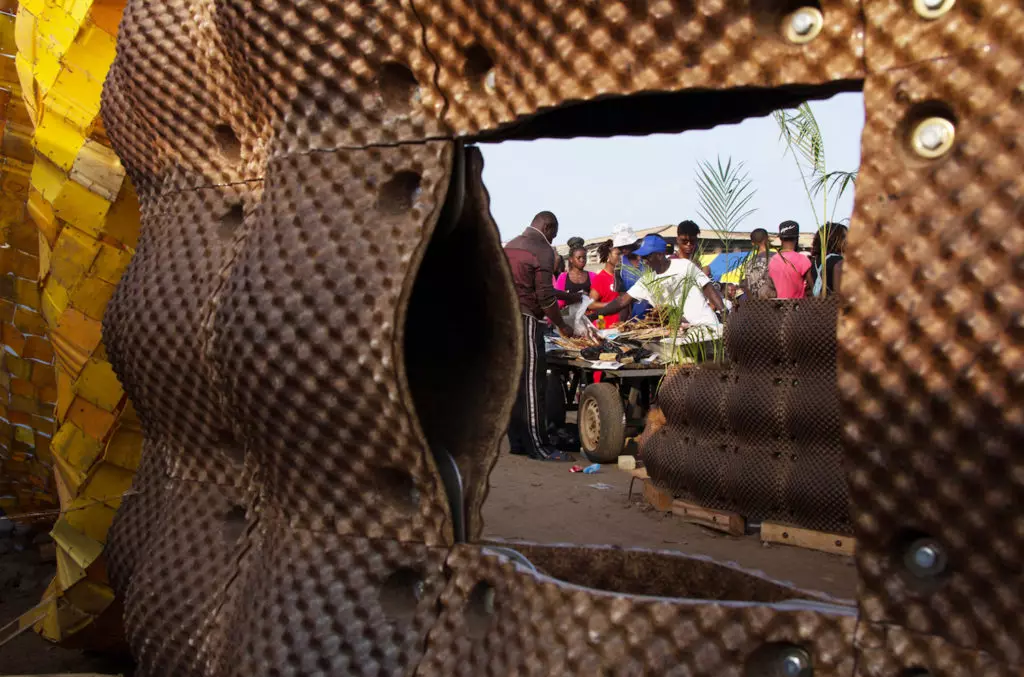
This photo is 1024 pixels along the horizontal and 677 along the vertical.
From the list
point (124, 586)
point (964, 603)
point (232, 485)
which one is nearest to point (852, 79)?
point (964, 603)

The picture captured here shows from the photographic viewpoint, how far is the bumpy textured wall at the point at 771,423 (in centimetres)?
497

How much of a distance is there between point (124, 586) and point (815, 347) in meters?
3.54

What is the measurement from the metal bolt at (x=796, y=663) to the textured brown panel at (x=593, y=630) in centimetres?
2

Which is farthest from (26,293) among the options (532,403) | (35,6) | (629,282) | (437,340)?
(629,282)

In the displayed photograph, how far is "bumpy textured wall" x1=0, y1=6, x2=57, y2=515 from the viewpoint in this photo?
4.27 metres

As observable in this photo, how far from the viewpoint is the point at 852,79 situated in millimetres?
1384

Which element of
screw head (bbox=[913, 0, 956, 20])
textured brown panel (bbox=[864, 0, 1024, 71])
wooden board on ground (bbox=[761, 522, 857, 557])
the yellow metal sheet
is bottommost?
the yellow metal sheet

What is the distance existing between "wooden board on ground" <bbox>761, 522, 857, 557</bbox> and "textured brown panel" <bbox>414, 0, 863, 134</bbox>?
12.3 feet

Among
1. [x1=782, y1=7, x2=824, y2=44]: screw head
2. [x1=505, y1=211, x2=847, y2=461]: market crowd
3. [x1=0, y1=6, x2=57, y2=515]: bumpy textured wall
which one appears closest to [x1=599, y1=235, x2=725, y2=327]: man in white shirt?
[x1=505, y1=211, x2=847, y2=461]: market crowd

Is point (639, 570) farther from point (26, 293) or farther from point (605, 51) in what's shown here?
point (26, 293)

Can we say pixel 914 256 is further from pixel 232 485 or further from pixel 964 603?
pixel 232 485

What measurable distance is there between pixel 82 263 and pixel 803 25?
8.90 ft

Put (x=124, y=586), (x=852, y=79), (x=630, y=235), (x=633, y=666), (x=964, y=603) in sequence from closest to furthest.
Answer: (x=964, y=603)
(x=852, y=79)
(x=633, y=666)
(x=124, y=586)
(x=630, y=235)

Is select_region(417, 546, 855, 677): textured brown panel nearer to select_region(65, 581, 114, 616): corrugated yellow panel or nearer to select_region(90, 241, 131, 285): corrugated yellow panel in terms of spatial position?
select_region(65, 581, 114, 616): corrugated yellow panel
